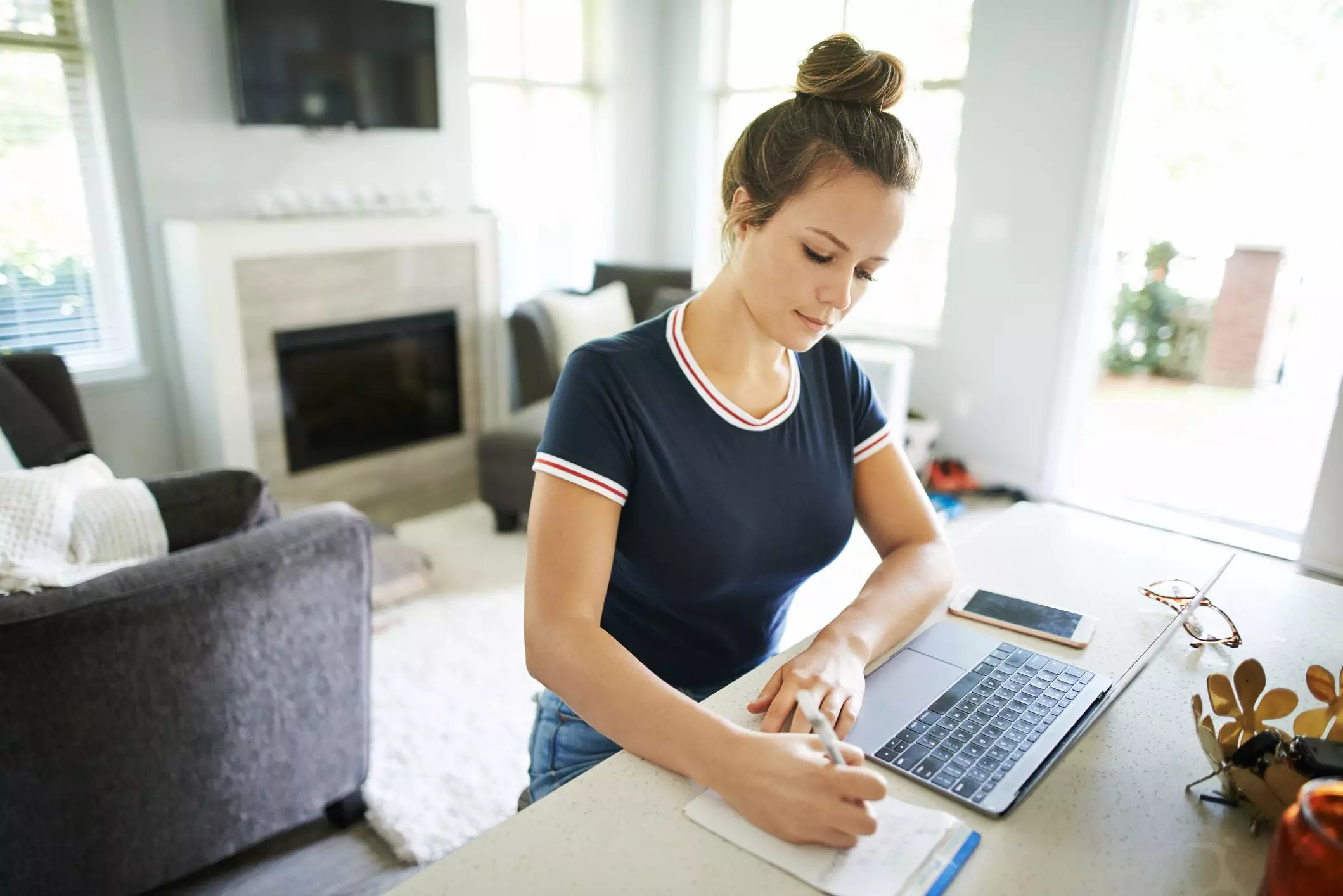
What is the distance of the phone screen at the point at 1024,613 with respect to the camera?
1002mm

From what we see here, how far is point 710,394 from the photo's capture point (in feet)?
3.45

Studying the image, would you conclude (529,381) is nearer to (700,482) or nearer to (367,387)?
(367,387)

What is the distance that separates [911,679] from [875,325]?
3492mm

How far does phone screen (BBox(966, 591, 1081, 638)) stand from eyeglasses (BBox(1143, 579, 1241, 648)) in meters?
0.12

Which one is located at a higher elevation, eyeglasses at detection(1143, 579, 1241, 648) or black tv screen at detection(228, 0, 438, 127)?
black tv screen at detection(228, 0, 438, 127)

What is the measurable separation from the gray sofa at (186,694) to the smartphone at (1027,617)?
1.07 meters

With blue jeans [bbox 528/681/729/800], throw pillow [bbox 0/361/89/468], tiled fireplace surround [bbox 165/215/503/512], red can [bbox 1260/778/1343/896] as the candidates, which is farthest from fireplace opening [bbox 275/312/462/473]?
red can [bbox 1260/778/1343/896]

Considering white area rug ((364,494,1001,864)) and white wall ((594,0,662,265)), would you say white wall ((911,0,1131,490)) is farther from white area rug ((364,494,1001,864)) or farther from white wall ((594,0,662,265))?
white wall ((594,0,662,265))

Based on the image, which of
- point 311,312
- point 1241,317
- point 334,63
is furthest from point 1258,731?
point 1241,317

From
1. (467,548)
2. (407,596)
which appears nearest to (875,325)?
(467,548)

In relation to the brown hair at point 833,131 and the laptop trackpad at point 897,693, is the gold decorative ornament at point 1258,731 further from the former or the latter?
the brown hair at point 833,131

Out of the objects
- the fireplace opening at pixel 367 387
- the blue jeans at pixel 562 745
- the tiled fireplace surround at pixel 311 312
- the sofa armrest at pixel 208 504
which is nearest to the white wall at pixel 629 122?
the tiled fireplace surround at pixel 311 312

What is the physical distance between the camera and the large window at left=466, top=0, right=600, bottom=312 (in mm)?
4160

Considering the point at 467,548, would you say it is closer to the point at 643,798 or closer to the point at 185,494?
the point at 185,494
